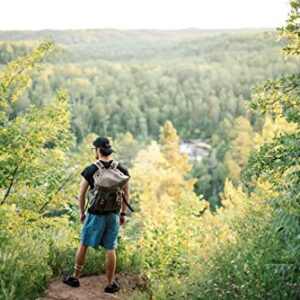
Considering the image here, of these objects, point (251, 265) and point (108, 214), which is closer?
point (251, 265)

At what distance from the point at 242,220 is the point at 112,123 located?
107710mm

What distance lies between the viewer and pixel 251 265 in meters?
4.79

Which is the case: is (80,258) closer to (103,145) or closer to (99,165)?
(99,165)

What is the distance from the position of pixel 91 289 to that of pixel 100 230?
0.75 meters

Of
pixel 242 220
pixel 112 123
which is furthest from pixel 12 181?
pixel 112 123

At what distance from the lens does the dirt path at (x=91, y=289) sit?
5684 millimetres

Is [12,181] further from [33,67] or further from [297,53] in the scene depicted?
[297,53]

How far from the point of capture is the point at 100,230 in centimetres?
585

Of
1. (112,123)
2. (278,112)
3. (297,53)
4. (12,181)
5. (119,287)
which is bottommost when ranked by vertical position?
(112,123)

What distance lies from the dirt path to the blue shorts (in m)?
0.53

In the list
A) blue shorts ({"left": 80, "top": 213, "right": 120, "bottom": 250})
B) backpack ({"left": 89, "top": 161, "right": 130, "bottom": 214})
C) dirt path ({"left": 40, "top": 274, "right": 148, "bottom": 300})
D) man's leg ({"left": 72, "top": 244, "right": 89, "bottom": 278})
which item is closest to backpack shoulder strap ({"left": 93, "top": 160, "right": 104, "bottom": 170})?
backpack ({"left": 89, "top": 161, "right": 130, "bottom": 214})

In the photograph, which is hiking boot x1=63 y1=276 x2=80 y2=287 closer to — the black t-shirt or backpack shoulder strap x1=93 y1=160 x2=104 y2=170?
the black t-shirt

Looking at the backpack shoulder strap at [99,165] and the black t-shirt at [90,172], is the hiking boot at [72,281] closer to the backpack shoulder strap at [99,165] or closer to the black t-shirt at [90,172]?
the black t-shirt at [90,172]

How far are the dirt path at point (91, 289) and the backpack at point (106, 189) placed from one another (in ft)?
3.02
